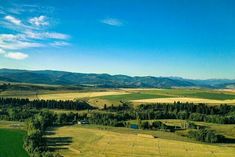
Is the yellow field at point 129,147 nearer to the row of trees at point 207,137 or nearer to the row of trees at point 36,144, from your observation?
the row of trees at point 36,144

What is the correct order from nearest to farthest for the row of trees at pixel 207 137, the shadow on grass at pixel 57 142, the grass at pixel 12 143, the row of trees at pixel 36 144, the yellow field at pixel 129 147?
the row of trees at pixel 36 144 < the grass at pixel 12 143 < the yellow field at pixel 129 147 < the shadow on grass at pixel 57 142 < the row of trees at pixel 207 137

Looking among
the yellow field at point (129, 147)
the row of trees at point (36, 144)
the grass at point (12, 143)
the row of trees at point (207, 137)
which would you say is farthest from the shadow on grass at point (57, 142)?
the row of trees at point (207, 137)

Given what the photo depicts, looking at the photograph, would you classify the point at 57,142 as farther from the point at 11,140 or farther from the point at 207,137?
the point at 207,137

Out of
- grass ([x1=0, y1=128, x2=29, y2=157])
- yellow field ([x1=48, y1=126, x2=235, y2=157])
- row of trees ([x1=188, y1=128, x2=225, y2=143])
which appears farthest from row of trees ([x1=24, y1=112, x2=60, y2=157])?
row of trees ([x1=188, y1=128, x2=225, y2=143])

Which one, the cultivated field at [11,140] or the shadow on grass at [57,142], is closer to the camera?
the cultivated field at [11,140]

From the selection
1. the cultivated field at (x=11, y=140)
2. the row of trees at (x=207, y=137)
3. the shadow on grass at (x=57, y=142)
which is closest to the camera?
the cultivated field at (x=11, y=140)

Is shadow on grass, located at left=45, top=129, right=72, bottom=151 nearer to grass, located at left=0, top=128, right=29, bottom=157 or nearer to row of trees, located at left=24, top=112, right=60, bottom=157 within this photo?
row of trees, located at left=24, top=112, right=60, bottom=157

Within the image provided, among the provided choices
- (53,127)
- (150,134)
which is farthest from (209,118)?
(53,127)

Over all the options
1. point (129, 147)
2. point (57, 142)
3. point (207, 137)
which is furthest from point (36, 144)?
point (207, 137)
